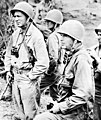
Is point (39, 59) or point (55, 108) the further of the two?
point (39, 59)

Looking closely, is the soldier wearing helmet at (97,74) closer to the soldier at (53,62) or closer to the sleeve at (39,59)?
the sleeve at (39,59)

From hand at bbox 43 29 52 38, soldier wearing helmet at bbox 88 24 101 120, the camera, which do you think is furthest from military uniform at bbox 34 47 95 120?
hand at bbox 43 29 52 38

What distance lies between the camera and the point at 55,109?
3.68 meters

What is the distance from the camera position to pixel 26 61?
5098 millimetres

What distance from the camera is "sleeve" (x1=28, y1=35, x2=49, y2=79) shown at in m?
4.98

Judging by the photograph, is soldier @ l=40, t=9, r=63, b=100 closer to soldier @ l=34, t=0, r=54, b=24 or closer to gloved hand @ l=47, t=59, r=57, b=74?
gloved hand @ l=47, t=59, r=57, b=74

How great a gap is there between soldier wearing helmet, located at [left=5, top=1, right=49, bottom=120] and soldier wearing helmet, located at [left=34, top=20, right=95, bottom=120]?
113cm

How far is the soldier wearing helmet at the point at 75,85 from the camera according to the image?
352 cm

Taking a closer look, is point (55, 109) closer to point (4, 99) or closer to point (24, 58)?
point (24, 58)

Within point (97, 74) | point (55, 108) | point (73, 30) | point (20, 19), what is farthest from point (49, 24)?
point (55, 108)

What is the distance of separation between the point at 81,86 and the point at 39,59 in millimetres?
1610

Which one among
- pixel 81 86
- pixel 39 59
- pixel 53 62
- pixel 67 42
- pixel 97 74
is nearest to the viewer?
pixel 81 86

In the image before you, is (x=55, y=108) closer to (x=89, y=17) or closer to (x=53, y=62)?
(x=53, y=62)

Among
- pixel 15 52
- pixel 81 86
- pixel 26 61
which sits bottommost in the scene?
pixel 81 86
